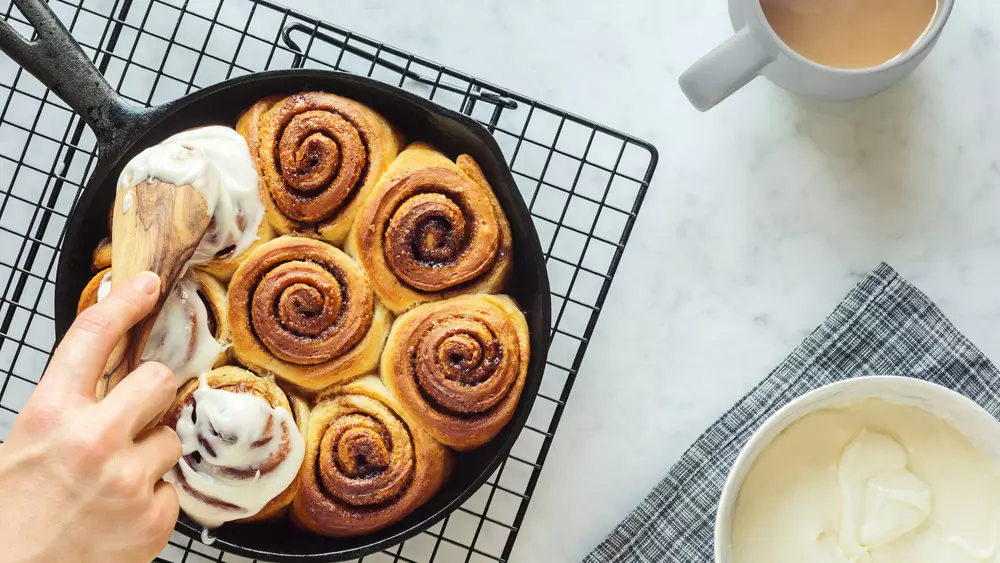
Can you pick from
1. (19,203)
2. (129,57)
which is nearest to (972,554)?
A: (129,57)

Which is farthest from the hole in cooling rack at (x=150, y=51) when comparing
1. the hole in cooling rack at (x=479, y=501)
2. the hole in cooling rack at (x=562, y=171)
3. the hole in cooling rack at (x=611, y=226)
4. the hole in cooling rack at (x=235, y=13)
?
the hole in cooling rack at (x=479, y=501)

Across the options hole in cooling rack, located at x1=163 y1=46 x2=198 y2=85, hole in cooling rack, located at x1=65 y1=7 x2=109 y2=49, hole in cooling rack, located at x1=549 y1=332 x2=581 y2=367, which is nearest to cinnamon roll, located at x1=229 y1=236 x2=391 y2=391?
hole in cooling rack, located at x1=549 y1=332 x2=581 y2=367

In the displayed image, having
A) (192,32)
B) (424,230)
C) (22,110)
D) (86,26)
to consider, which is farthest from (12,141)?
(424,230)

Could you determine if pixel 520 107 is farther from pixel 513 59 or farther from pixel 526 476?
pixel 526 476

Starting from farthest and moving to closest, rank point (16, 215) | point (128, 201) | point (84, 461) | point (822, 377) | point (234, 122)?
1. point (16, 215)
2. point (822, 377)
3. point (234, 122)
4. point (128, 201)
5. point (84, 461)

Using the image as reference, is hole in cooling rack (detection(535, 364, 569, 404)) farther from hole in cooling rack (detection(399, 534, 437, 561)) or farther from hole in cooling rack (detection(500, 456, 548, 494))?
hole in cooling rack (detection(399, 534, 437, 561))

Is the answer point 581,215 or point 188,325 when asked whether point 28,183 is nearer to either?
point 188,325
